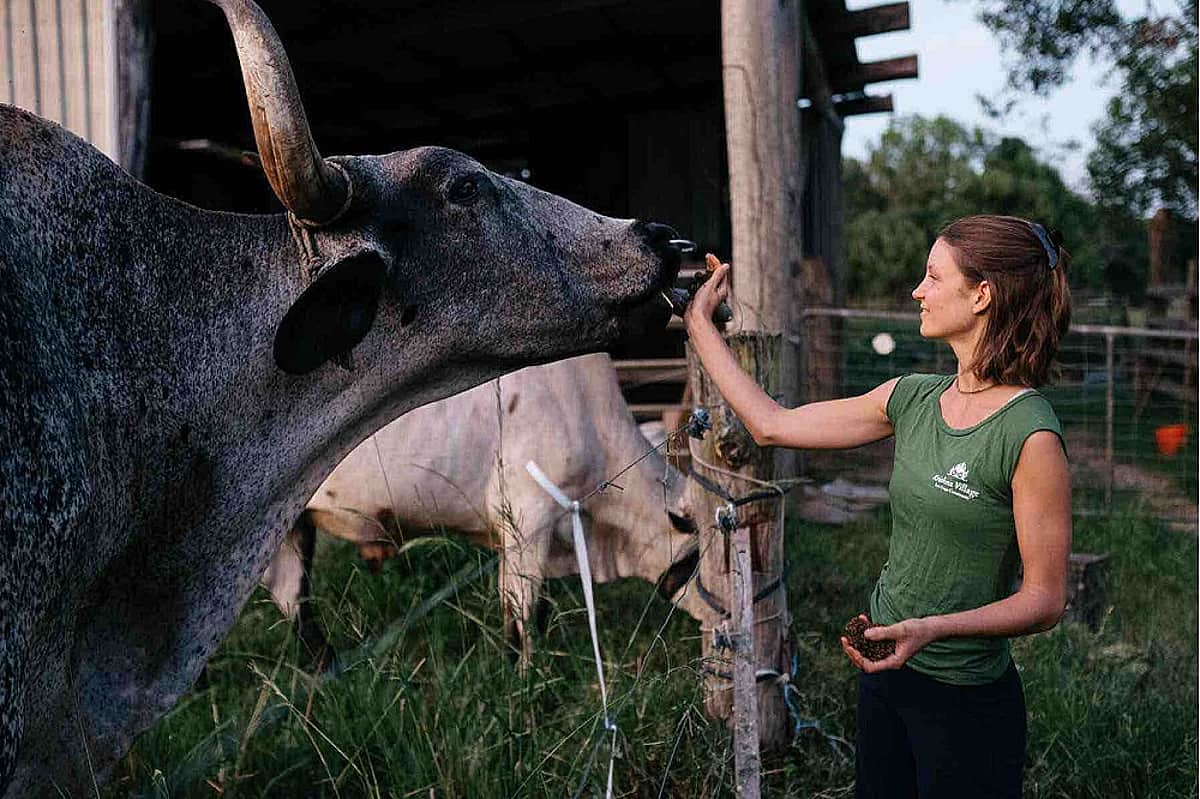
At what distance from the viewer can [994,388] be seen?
1.98 m

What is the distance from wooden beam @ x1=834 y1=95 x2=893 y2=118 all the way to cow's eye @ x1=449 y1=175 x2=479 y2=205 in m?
6.73

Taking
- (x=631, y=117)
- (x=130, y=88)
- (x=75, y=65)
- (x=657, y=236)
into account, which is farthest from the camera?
(x=631, y=117)

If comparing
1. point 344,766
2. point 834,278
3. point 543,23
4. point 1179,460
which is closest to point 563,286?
point 344,766

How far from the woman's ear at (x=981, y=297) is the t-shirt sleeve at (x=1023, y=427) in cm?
19

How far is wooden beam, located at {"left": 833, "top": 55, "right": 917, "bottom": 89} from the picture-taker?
733 centimetres

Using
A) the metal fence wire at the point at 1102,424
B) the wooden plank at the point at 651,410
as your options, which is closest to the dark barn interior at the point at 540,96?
the wooden plank at the point at 651,410

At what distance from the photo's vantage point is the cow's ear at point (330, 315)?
205 centimetres

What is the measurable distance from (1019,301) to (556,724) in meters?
1.92

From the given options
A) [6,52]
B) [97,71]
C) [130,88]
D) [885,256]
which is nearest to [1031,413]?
[130,88]

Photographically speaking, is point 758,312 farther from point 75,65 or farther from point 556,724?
Result: point 75,65

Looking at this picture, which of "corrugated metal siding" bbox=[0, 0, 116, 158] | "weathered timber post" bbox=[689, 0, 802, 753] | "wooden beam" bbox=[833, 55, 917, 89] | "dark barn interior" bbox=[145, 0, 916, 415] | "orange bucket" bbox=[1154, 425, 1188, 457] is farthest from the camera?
"orange bucket" bbox=[1154, 425, 1188, 457]

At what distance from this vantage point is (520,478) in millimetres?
4504

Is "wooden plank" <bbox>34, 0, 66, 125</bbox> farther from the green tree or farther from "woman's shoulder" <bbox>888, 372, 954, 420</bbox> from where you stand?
the green tree

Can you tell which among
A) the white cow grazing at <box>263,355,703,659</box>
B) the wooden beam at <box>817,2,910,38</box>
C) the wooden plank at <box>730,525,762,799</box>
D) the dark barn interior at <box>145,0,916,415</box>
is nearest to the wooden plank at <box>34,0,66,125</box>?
the dark barn interior at <box>145,0,916,415</box>
